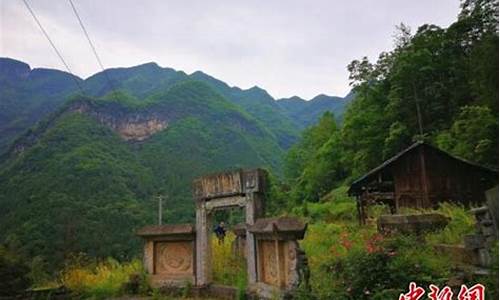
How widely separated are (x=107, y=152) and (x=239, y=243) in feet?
154

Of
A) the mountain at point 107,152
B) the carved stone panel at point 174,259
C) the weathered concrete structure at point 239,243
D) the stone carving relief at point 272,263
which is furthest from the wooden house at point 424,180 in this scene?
the mountain at point 107,152

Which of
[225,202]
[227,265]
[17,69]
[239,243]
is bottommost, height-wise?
[227,265]

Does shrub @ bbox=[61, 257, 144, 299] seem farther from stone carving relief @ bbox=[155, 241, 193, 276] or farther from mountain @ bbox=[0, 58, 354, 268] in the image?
mountain @ bbox=[0, 58, 354, 268]

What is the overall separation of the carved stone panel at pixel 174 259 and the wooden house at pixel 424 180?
9033mm

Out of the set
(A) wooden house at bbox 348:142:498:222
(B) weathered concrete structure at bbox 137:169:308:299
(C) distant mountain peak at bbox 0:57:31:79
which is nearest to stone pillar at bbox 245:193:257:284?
(B) weathered concrete structure at bbox 137:169:308:299

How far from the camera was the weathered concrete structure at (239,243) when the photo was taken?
7.54m

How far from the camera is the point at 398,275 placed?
598cm

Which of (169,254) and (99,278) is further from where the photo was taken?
(99,278)

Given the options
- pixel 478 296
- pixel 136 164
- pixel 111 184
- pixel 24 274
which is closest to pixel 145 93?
pixel 136 164

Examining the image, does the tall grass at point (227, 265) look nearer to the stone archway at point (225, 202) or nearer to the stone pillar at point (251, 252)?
the stone archway at point (225, 202)

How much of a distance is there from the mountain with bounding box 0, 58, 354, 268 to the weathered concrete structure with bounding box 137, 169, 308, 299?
9201 millimetres

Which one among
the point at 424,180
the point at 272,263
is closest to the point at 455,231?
the point at 272,263

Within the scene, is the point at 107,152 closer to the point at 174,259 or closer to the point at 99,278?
the point at 99,278

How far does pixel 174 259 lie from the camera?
10703 mm
